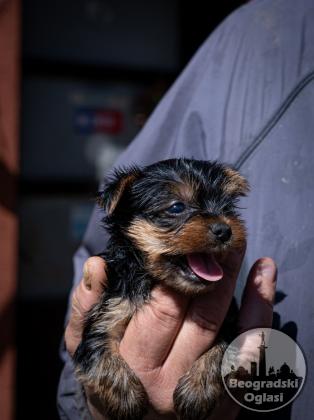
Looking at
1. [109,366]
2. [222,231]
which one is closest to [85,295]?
[109,366]

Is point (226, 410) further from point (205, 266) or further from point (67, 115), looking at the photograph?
point (67, 115)

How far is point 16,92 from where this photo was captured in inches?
186

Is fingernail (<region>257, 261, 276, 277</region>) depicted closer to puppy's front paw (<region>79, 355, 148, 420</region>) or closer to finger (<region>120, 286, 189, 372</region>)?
finger (<region>120, 286, 189, 372</region>)

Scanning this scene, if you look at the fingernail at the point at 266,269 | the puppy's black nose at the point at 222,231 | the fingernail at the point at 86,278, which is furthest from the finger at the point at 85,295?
the fingernail at the point at 266,269

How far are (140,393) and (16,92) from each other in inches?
134

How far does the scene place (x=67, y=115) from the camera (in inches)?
218

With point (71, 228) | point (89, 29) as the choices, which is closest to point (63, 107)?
point (89, 29)

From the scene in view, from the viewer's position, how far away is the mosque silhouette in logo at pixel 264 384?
74.2 inches

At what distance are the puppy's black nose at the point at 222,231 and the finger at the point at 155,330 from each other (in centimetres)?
29

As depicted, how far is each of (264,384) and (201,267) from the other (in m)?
0.45

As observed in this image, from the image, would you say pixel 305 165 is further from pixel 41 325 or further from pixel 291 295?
pixel 41 325

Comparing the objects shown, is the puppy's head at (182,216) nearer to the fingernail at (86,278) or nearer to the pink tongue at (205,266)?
the pink tongue at (205,266)
